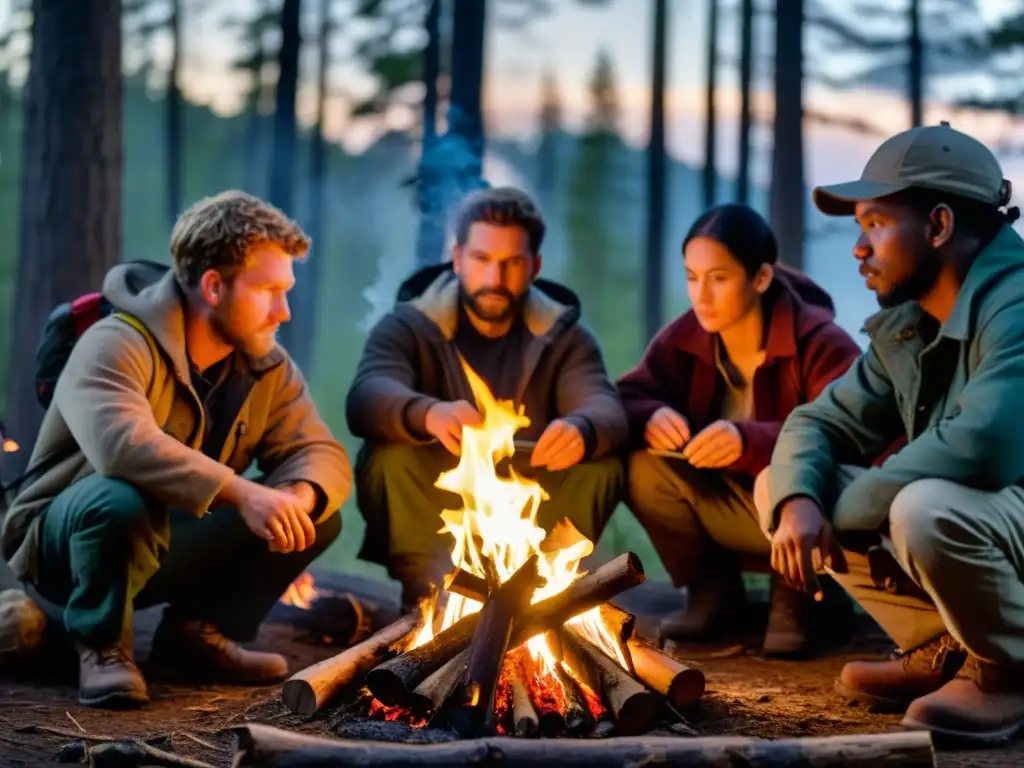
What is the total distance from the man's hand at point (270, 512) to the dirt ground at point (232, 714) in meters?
0.54

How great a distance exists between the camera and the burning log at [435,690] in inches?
145

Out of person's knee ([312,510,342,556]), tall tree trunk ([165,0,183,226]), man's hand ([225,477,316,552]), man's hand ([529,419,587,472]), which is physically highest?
tall tree trunk ([165,0,183,226])

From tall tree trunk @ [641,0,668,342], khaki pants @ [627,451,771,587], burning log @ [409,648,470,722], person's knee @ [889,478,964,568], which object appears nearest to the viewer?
burning log @ [409,648,470,722]

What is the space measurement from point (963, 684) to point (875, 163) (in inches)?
68.5

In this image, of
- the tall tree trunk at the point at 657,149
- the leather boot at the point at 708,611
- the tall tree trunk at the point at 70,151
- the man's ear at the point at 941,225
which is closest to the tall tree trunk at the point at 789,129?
the tall tree trunk at the point at 657,149

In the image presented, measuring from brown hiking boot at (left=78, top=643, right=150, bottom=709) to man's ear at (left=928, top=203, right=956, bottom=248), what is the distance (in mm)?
3098

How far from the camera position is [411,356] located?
18.9ft

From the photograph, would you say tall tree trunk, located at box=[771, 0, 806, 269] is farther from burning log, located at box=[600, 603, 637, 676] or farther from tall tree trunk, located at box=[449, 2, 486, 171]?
burning log, located at box=[600, 603, 637, 676]

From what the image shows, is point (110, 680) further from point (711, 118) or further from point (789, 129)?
point (711, 118)

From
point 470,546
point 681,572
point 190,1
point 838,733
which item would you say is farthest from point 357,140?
point 838,733

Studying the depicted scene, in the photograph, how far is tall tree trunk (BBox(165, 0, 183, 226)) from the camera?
14.1 meters

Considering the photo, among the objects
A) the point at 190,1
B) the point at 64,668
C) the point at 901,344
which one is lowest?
the point at 64,668

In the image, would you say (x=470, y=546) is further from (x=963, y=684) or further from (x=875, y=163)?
(x=875, y=163)

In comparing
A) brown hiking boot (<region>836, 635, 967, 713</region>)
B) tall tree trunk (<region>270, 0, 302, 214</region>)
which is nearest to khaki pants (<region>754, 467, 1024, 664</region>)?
brown hiking boot (<region>836, 635, 967, 713</region>)
